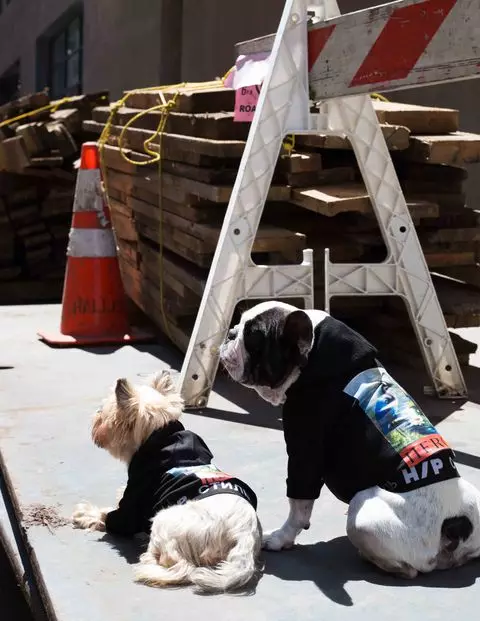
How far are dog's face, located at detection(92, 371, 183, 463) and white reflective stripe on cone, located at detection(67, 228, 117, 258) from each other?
3.77 m

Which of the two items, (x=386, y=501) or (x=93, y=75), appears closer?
(x=386, y=501)

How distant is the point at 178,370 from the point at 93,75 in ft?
→ 51.5

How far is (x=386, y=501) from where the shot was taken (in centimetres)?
316

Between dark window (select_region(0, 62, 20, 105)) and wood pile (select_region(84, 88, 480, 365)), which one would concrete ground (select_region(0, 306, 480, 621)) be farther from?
dark window (select_region(0, 62, 20, 105))

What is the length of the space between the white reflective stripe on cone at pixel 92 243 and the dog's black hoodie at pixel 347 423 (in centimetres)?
408

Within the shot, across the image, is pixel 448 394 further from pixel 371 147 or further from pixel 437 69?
pixel 437 69

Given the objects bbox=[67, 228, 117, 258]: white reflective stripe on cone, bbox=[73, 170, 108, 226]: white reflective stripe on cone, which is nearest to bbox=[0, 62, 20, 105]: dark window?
bbox=[73, 170, 108, 226]: white reflective stripe on cone

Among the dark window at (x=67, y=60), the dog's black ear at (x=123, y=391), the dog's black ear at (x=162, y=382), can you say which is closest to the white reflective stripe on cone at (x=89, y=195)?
the dog's black ear at (x=162, y=382)

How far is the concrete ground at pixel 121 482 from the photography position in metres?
2.94

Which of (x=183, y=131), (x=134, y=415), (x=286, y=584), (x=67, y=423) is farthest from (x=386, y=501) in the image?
(x=183, y=131)

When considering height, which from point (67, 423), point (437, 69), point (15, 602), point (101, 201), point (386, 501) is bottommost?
point (15, 602)

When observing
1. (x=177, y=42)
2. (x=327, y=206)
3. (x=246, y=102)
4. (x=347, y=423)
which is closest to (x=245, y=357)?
(x=347, y=423)

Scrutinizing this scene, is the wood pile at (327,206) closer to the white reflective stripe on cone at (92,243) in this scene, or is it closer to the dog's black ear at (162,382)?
the white reflective stripe on cone at (92,243)

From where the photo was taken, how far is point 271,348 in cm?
322
